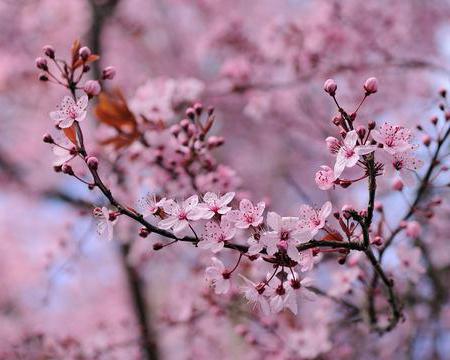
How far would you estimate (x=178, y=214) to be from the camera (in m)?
1.54

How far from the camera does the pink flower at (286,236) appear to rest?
4.59ft

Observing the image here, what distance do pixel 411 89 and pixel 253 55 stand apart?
172 cm

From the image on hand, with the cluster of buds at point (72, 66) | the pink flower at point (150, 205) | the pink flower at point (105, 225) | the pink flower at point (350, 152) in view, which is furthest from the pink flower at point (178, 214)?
the cluster of buds at point (72, 66)

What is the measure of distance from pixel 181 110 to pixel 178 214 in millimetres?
1663

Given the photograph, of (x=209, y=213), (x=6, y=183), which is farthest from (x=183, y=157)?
(x=6, y=183)

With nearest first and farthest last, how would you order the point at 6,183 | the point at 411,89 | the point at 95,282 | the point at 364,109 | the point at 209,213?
the point at 209,213 → the point at 364,109 → the point at 411,89 → the point at 6,183 → the point at 95,282

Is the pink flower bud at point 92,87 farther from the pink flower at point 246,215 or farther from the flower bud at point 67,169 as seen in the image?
the pink flower at point 246,215

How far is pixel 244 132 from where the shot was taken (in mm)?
9211

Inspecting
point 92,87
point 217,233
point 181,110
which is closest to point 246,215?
point 217,233

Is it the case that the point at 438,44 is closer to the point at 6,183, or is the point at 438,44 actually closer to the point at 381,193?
the point at 381,193

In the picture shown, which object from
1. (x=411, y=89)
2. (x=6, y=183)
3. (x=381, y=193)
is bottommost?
(x=381, y=193)

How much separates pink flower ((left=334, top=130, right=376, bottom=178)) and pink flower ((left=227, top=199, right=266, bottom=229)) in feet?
0.81

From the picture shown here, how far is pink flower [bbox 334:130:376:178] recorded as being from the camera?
1344 millimetres

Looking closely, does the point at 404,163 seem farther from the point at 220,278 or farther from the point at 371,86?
the point at 220,278
